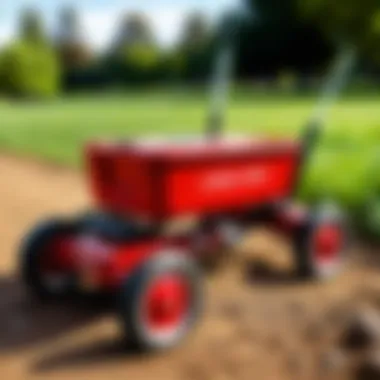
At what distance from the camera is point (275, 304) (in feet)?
9.08

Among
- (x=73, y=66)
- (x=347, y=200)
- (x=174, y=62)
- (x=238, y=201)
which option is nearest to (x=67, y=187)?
(x=73, y=66)

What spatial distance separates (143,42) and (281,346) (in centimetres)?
168

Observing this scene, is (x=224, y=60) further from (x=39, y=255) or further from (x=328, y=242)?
(x=39, y=255)

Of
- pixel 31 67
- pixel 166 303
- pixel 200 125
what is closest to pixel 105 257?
pixel 166 303

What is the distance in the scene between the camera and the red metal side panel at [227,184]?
8.53 feet

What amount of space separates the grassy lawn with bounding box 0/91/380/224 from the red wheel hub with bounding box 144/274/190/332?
1.57 m

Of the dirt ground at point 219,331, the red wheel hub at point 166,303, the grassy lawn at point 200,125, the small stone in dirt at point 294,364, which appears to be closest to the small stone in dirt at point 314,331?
the dirt ground at point 219,331

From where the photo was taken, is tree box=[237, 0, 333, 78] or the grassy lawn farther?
the grassy lawn

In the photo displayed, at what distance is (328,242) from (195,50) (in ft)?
3.61

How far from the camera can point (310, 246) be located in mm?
2969

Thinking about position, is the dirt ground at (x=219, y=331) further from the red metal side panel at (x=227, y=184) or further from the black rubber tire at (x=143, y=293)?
the red metal side panel at (x=227, y=184)

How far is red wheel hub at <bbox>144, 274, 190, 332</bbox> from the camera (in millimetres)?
2352

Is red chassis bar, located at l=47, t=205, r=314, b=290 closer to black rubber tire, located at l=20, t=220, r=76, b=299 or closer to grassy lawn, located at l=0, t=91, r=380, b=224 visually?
black rubber tire, located at l=20, t=220, r=76, b=299

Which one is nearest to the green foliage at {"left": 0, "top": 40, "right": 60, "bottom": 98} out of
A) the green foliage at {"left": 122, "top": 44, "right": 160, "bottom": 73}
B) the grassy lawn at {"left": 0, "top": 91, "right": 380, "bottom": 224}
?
the green foliage at {"left": 122, "top": 44, "right": 160, "bottom": 73}
